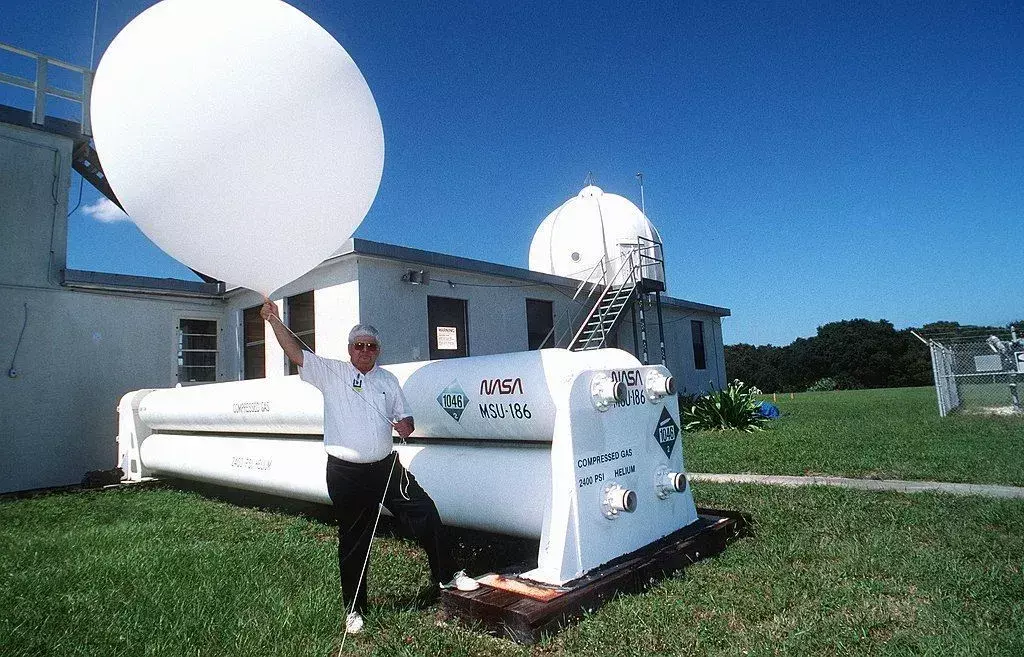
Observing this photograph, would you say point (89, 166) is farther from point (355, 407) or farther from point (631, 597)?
point (631, 597)

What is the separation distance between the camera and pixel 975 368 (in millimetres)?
12203

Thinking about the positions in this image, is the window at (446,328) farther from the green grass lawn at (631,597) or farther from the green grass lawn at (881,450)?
the green grass lawn at (631,597)

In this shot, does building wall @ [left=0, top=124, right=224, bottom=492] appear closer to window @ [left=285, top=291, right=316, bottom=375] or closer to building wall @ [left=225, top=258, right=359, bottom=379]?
building wall @ [left=225, top=258, right=359, bottom=379]

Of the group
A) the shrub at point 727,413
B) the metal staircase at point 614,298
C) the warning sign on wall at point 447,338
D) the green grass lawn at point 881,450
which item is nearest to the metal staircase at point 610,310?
the metal staircase at point 614,298

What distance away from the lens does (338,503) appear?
327 cm

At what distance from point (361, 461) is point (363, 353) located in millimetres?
616

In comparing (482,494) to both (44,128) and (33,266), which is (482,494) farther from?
(44,128)

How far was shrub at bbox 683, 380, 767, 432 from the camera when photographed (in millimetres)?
12102

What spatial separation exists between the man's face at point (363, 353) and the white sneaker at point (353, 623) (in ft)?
4.33

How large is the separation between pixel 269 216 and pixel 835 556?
13.3 feet

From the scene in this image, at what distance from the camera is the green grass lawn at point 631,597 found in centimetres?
285

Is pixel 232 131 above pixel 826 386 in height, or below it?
above

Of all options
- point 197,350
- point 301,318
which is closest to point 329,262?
point 301,318

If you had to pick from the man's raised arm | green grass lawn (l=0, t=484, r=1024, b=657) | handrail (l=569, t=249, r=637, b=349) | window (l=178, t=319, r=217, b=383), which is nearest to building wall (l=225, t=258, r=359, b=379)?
window (l=178, t=319, r=217, b=383)
